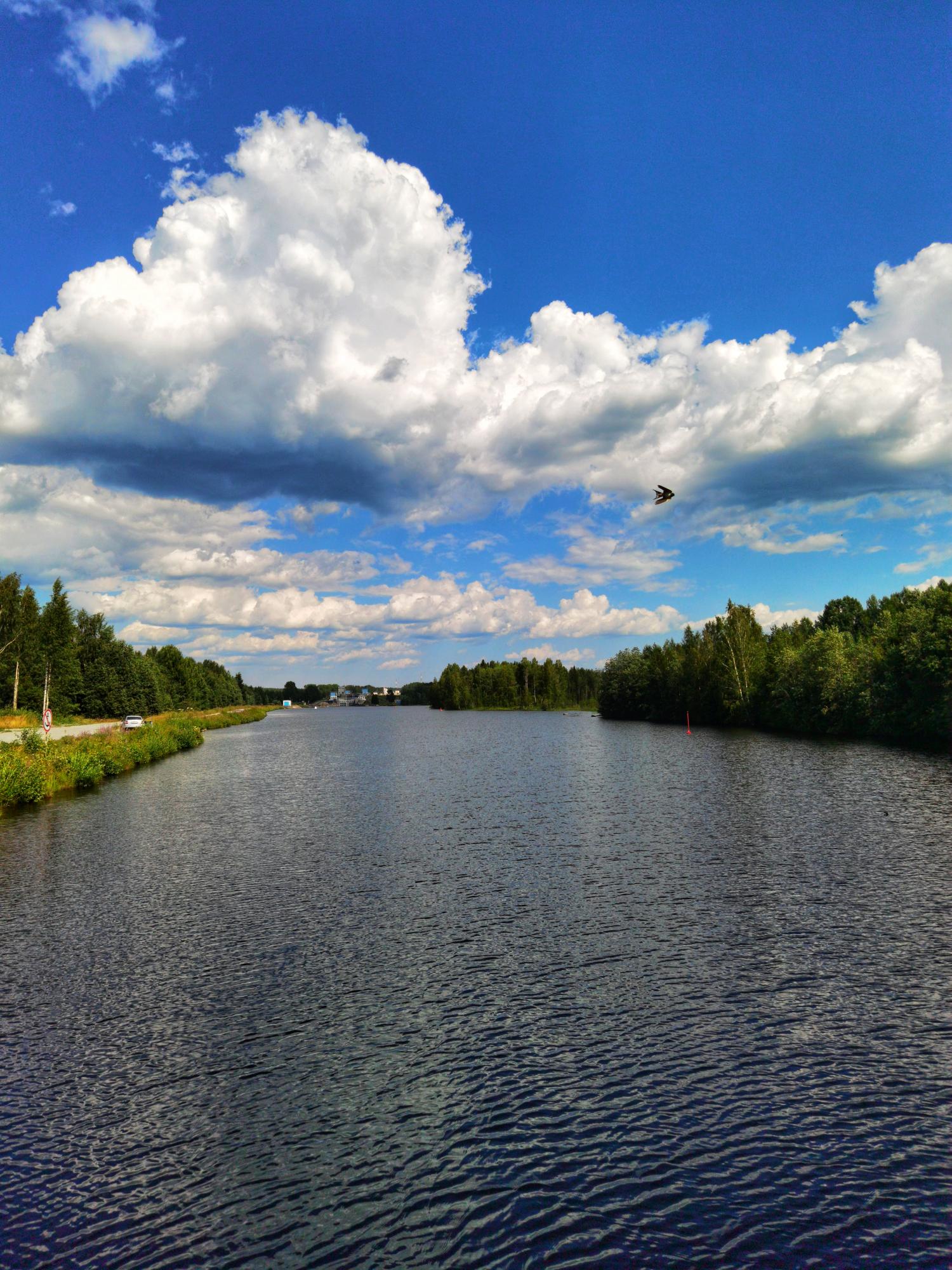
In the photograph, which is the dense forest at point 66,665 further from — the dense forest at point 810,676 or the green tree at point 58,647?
the dense forest at point 810,676

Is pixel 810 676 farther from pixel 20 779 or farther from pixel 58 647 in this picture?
pixel 58 647

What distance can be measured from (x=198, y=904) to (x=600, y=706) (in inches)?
6124

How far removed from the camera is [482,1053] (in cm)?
1383

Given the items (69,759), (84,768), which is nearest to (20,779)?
(69,759)

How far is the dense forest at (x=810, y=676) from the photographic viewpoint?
241 feet

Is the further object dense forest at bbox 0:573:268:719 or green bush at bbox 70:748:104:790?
dense forest at bbox 0:573:268:719

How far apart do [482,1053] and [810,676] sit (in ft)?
300

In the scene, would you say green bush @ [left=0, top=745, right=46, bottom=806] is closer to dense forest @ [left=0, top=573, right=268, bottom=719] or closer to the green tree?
dense forest @ [left=0, top=573, right=268, bottom=719]

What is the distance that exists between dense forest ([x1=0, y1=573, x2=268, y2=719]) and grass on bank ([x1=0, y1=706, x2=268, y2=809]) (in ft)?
86.9

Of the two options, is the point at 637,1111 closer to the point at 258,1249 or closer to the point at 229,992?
the point at 258,1249

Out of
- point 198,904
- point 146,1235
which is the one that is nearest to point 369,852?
point 198,904

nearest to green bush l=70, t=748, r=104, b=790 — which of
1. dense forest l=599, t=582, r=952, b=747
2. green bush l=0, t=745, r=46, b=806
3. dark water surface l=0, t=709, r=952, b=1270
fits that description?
green bush l=0, t=745, r=46, b=806

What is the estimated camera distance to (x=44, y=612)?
108062 millimetres

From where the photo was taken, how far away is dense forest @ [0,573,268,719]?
96312mm
